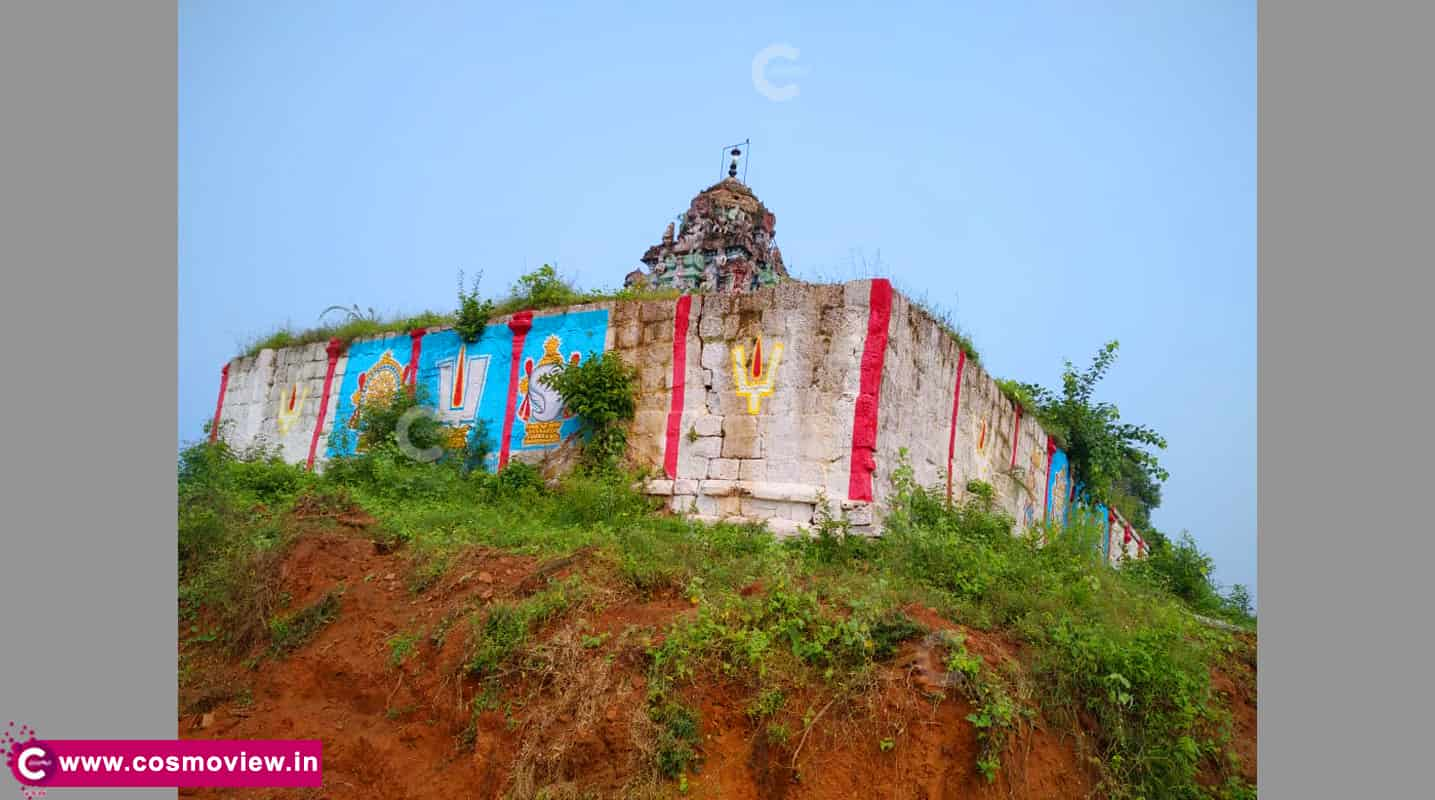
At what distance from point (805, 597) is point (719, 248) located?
11553 mm

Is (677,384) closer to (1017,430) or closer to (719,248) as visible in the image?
(1017,430)

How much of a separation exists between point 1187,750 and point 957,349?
18.1ft

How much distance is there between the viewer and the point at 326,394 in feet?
42.4

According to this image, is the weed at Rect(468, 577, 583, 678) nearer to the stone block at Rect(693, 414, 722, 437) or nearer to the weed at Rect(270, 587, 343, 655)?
the weed at Rect(270, 587, 343, 655)

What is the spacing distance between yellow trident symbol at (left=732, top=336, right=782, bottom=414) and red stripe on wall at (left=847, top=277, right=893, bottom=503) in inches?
34.4

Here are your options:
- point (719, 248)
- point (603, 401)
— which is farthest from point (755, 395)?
point (719, 248)

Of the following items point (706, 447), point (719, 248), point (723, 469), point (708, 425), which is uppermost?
point (719, 248)

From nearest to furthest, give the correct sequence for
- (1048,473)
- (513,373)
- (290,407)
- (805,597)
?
(805,597) → (513,373) → (290,407) → (1048,473)

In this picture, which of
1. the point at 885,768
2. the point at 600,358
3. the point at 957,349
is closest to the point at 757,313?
→ the point at 600,358

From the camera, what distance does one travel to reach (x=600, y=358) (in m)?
10.4

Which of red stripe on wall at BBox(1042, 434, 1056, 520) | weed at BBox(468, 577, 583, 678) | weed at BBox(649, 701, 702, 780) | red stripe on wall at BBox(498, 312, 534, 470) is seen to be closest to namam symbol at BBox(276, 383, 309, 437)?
red stripe on wall at BBox(498, 312, 534, 470)

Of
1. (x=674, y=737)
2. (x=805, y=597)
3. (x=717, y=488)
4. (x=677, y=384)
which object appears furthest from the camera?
(x=677, y=384)

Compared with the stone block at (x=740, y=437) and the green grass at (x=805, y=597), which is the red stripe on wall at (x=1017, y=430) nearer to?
the green grass at (x=805, y=597)

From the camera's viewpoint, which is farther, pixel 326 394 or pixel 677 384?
pixel 326 394
